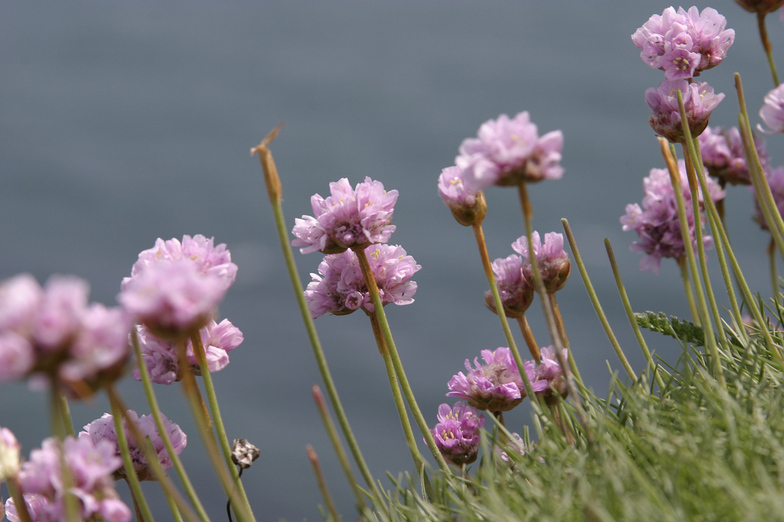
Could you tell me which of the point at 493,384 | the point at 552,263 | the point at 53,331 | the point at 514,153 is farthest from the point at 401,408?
the point at 53,331

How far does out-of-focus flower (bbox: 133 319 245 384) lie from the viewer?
2.49ft

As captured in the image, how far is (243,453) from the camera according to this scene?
798 mm

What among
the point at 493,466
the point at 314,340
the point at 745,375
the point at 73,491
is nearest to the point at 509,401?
the point at 493,466

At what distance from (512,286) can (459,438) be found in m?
0.20

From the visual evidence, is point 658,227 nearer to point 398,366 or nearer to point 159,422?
point 398,366

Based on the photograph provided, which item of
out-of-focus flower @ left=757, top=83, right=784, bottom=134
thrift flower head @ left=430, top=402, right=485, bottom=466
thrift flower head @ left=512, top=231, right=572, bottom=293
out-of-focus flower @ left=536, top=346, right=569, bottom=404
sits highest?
out-of-focus flower @ left=757, top=83, right=784, bottom=134

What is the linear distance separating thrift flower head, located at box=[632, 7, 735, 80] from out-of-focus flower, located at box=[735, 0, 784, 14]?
89mm

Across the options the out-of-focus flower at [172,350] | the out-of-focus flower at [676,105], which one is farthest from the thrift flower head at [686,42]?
the out-of-focus flower at [172,350]

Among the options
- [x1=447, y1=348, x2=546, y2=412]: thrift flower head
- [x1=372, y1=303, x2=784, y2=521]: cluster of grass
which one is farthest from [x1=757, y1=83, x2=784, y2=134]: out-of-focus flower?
[x1=447, y1=348, x2=546, y2=412]: thrift flower head

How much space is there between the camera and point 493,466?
758mm

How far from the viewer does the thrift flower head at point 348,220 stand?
82 centimetres

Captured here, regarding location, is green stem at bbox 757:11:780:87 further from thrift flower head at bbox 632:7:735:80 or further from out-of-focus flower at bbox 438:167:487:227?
out-of-focus flower at bbox 438:167:487:227

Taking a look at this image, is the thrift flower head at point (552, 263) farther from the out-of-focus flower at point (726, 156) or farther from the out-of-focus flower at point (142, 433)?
the out-of-focus flower at point (142, 433)

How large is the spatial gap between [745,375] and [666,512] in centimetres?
34
